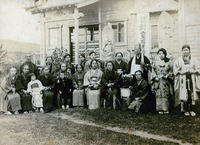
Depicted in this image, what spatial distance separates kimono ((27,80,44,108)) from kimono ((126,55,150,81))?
7.77 ft

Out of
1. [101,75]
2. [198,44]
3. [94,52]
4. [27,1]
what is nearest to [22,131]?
[101,75]

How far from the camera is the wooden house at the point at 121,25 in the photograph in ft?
14.9

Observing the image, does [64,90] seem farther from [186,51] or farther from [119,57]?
[186,51]

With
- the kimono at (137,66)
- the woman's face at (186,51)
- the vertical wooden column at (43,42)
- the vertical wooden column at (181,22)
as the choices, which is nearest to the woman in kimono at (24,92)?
the vertical wooden column at (43,42)

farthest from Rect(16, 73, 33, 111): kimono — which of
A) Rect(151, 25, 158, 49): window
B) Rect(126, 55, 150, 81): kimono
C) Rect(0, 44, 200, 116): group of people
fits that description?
Rect(151, 25, 158, 49): window

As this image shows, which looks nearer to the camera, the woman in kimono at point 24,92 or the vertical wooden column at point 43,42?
the woman in kimono at point 24,92

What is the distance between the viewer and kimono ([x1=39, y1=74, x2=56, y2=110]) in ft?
15.5

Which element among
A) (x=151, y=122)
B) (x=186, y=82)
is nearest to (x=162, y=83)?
(x=186, y=82)

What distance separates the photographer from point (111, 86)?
457cm

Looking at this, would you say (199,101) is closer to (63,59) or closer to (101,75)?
(101,75)

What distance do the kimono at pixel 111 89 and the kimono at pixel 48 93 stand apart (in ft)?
4.49

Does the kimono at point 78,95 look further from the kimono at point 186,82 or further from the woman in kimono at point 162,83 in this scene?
the kimono at point 186,82

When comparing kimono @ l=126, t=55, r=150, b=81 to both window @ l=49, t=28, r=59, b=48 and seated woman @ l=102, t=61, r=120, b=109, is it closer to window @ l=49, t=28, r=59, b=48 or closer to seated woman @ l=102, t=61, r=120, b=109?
seated woman @ l=102, t=61, r=120, b=109

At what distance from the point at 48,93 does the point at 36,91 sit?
330 mm
